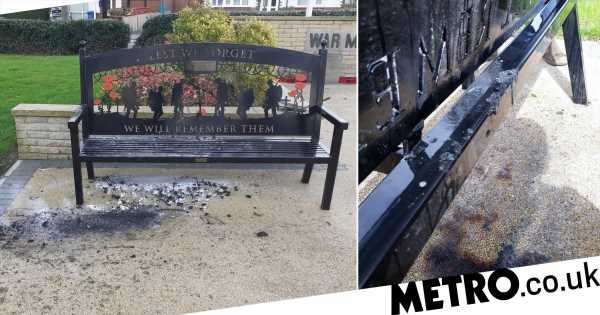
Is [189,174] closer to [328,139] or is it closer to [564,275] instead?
[328,139]

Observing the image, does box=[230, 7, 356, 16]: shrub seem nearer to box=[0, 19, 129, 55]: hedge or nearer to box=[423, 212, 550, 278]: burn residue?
box=[0, 19, 129, 55]: hedge

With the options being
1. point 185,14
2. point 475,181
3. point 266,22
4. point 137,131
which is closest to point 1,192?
point 137,131

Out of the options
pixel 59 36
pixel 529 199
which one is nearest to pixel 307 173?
pixel 529 199

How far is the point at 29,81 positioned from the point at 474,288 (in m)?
1.81

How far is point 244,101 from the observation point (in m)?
2.34

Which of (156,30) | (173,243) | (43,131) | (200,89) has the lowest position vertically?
(173,243)

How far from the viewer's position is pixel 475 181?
92.3 inches

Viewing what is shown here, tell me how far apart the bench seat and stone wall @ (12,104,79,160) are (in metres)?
0.09

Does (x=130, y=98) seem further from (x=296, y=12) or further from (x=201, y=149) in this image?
(x=296, y=12)

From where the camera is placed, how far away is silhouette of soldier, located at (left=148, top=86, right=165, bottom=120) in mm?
2223

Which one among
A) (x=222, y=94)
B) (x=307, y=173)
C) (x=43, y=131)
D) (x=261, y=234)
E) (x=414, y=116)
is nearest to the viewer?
(x=414, y=116)

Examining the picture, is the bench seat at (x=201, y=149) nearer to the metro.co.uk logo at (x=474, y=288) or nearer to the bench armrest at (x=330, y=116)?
the bench armrest at (x=330, y=116)

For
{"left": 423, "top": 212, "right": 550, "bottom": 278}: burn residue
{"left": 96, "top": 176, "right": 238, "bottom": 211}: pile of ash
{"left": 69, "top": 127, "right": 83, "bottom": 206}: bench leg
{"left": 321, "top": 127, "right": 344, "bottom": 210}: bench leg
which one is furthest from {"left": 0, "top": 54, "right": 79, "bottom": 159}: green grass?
{"left": 423, "top": 212, "right": 550, "bottom": 278}: burn residue

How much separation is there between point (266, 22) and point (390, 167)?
2.70 feet
